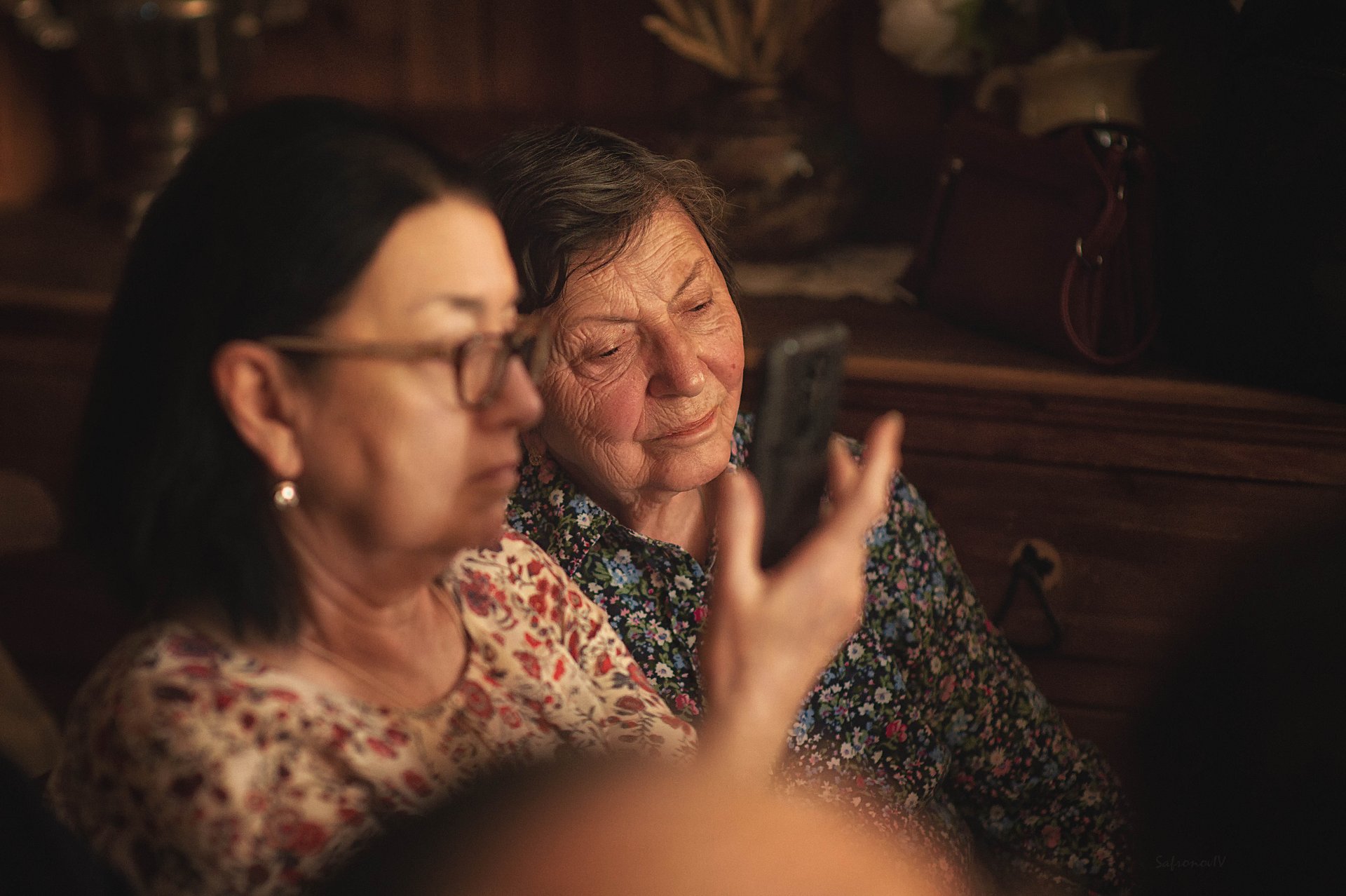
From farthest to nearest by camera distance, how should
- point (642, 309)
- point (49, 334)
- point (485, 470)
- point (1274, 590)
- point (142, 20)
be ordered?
1. point (142, 20)
2. point (49, 334)
3. point (642, 309)
4. point (485, 470)
5. point (1274, 590)

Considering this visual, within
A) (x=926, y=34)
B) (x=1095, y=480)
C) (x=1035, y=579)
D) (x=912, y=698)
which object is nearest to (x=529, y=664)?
(x=912, y=698)

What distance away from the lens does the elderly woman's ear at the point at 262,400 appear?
49 centimetres

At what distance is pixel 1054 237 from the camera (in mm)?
1255

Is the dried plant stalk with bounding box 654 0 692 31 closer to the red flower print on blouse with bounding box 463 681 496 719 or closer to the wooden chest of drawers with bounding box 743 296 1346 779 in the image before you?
the wooden chest of drawers with bounding box 743 296 1346 779

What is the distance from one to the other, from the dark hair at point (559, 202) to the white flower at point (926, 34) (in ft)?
2.58

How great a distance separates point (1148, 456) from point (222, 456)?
100cm

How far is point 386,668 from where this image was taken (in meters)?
0.56

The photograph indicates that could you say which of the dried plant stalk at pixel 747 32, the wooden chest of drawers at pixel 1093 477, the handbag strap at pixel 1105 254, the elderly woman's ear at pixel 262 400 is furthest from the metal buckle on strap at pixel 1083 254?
the elderly woman's ear at pixel 262 400

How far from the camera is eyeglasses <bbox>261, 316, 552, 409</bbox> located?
0.49m

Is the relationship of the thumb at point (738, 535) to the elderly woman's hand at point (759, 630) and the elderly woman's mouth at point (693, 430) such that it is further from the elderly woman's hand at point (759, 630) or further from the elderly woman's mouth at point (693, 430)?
the elderly woman's mouth at point (693, 430)

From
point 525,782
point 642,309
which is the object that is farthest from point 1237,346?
point 525,782

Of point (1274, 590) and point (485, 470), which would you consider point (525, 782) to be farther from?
point (1274, 590)

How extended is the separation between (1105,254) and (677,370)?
0.66 meters

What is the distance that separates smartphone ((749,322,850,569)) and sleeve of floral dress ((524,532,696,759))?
4.6 inches
